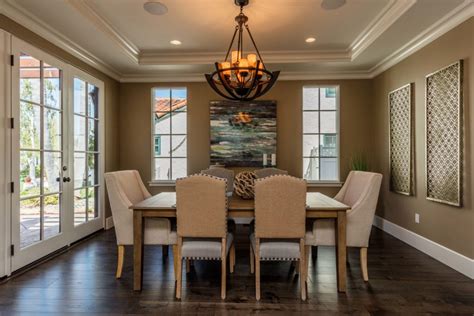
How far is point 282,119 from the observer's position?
5195mm

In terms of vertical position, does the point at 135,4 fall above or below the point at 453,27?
above

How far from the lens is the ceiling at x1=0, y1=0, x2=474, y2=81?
2.98 meters

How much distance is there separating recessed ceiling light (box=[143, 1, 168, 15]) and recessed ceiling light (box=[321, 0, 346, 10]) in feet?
5.53

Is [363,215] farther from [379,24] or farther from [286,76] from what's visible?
[286,76]

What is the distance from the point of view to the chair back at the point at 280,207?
2320 mm

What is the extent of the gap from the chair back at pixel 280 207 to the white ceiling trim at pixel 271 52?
2265 mm

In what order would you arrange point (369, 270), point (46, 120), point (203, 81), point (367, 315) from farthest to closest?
1. point (203, 81)
2. point (46, 120)
3. point (369, 270)
4. point (367, 315)

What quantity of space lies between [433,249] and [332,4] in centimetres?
301

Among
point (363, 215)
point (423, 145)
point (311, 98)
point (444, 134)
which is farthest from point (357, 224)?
point (311, 98)

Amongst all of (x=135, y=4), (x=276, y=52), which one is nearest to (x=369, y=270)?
(x=276, y=52)

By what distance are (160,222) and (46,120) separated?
2019 mm

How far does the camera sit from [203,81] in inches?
206

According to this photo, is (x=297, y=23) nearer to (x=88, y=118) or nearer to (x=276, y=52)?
(x=276, y=52)

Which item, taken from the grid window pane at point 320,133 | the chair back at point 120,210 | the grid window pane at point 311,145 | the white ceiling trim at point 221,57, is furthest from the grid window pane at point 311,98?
the chair back at point 120,210
